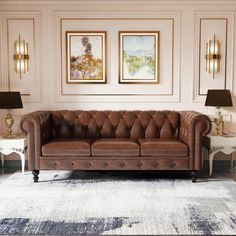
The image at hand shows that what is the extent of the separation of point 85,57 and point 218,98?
1608 mm

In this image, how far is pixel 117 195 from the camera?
3.33 m

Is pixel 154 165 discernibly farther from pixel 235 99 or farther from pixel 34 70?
→ pixel 34 70

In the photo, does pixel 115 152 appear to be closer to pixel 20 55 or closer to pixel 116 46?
pixel 116 46

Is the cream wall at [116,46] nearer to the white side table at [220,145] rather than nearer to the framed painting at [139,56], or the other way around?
the framed painting at [139,56]

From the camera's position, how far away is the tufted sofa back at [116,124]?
4.30 m

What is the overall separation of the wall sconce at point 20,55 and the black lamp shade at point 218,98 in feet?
7.08

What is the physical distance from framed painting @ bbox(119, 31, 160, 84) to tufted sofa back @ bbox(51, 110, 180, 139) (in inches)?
17.9

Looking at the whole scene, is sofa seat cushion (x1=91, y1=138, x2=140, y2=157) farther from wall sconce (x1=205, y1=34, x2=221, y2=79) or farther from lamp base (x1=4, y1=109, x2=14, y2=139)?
wall sconce (x1=205, y1=34, x2=221, y2=79)

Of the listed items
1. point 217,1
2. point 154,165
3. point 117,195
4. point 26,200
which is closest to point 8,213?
point 26,200

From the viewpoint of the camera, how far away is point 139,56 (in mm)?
4508

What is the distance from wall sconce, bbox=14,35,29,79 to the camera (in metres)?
4.49

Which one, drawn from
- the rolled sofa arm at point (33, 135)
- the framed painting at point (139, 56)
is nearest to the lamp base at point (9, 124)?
the rolled sofa arm at point (33, 135)

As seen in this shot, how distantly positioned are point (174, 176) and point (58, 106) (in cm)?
160

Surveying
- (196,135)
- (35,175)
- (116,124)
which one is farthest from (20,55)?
(196,135)
